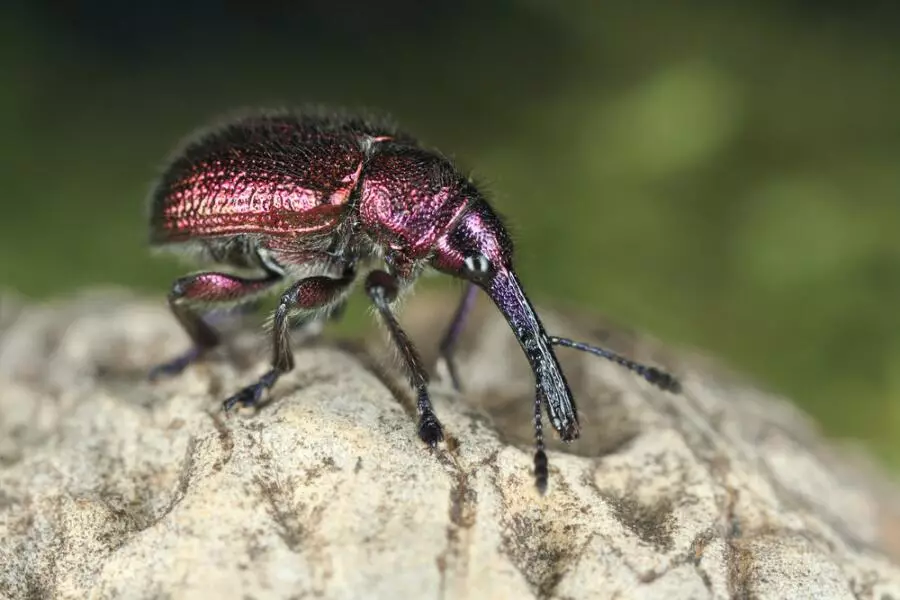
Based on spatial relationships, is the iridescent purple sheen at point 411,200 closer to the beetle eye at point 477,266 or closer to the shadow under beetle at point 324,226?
the shadow under beetle at point 324,226

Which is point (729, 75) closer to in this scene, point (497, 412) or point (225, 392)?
point (497, 412)

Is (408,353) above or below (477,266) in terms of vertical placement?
below

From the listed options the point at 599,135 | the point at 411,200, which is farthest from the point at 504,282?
the point at 599,135

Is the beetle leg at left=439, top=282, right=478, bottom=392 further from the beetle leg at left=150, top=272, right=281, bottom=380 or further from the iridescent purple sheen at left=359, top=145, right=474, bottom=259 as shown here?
the beetle leg at left=150, top=272, right=281, bottom=380

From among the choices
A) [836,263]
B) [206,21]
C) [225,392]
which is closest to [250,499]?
[225,392]

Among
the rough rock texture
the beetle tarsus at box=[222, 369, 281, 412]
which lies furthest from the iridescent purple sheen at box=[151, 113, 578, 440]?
the rough rock texture

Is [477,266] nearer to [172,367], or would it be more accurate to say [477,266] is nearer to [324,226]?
[324,226]
